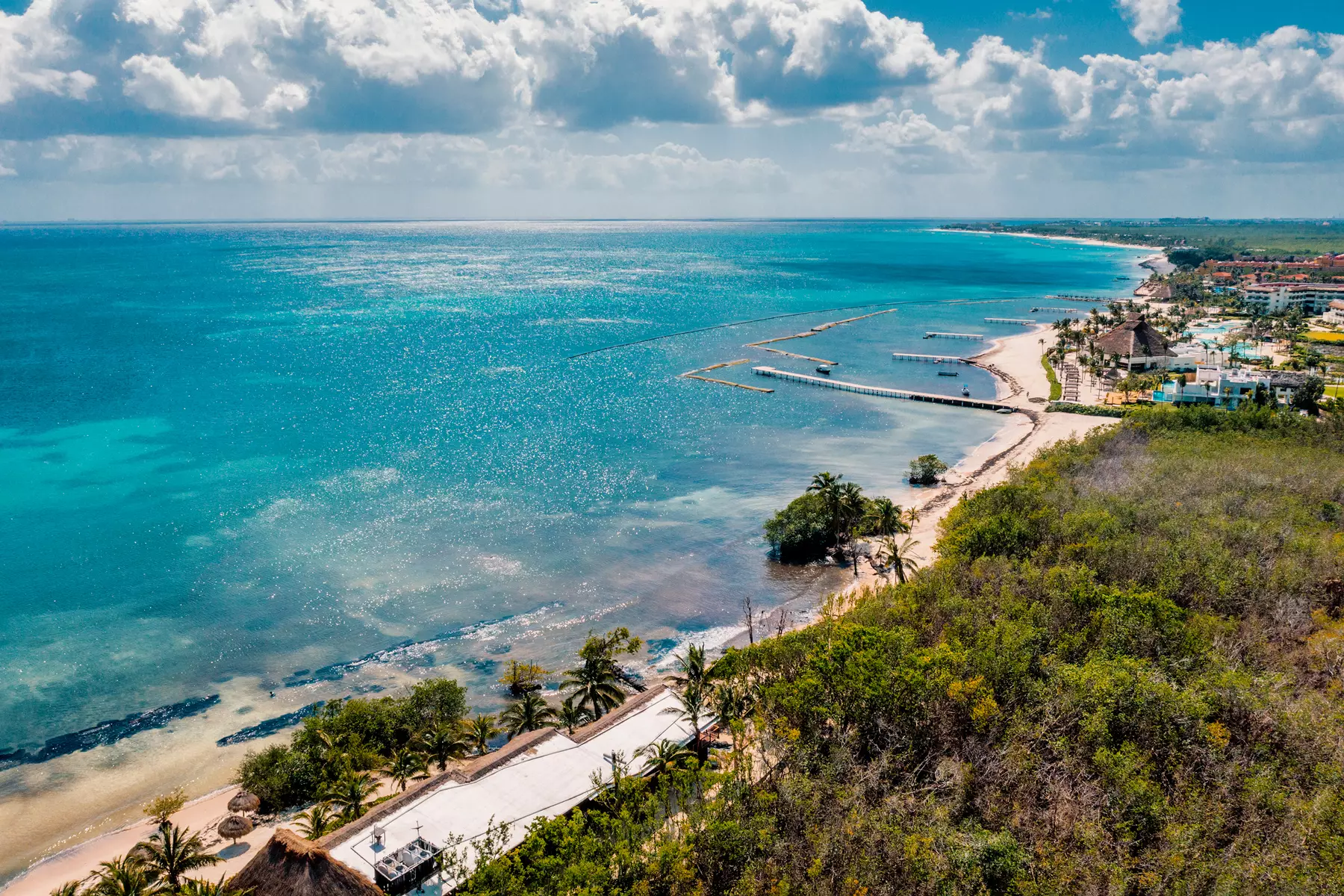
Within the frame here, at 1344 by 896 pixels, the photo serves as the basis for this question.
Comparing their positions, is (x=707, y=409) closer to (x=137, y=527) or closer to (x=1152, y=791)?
(x=137, y=527)

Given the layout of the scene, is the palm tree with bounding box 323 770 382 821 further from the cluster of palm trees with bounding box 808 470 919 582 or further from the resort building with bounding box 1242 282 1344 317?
the resort building with bounding box 1242 282 1344 317

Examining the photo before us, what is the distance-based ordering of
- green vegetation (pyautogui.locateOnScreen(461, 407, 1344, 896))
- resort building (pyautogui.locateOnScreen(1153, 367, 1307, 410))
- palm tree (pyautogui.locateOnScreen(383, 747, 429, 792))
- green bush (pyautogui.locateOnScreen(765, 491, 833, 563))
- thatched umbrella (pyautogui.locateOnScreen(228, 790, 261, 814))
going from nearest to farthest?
green vegetation (pyautogui.locateOnScreen(461, 407, 1344, 896)), palm tree (pyautogui.locateOnScreen(383, 747, 429, 792)), thatched umbrella (pyautogui.locateOnScreen(228, 790, 261, 814)), green bush (pyautogui.locateOnScreen(765, 491, 833, 563)), resort building (pyautogui.locateOnScreen(1153, 367, 1307, 410))

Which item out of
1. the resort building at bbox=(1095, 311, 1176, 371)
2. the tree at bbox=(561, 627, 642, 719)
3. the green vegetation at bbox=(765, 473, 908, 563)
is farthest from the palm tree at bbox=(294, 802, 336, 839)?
the resort building at bbox=(1095, 311, 1176, 371)

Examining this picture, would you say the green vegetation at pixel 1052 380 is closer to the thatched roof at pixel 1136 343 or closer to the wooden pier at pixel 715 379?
the thatched roof at pixel 1136 343

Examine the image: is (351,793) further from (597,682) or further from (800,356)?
(800,356)

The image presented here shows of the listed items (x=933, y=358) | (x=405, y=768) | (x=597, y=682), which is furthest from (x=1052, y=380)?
(x=405, y=768)
